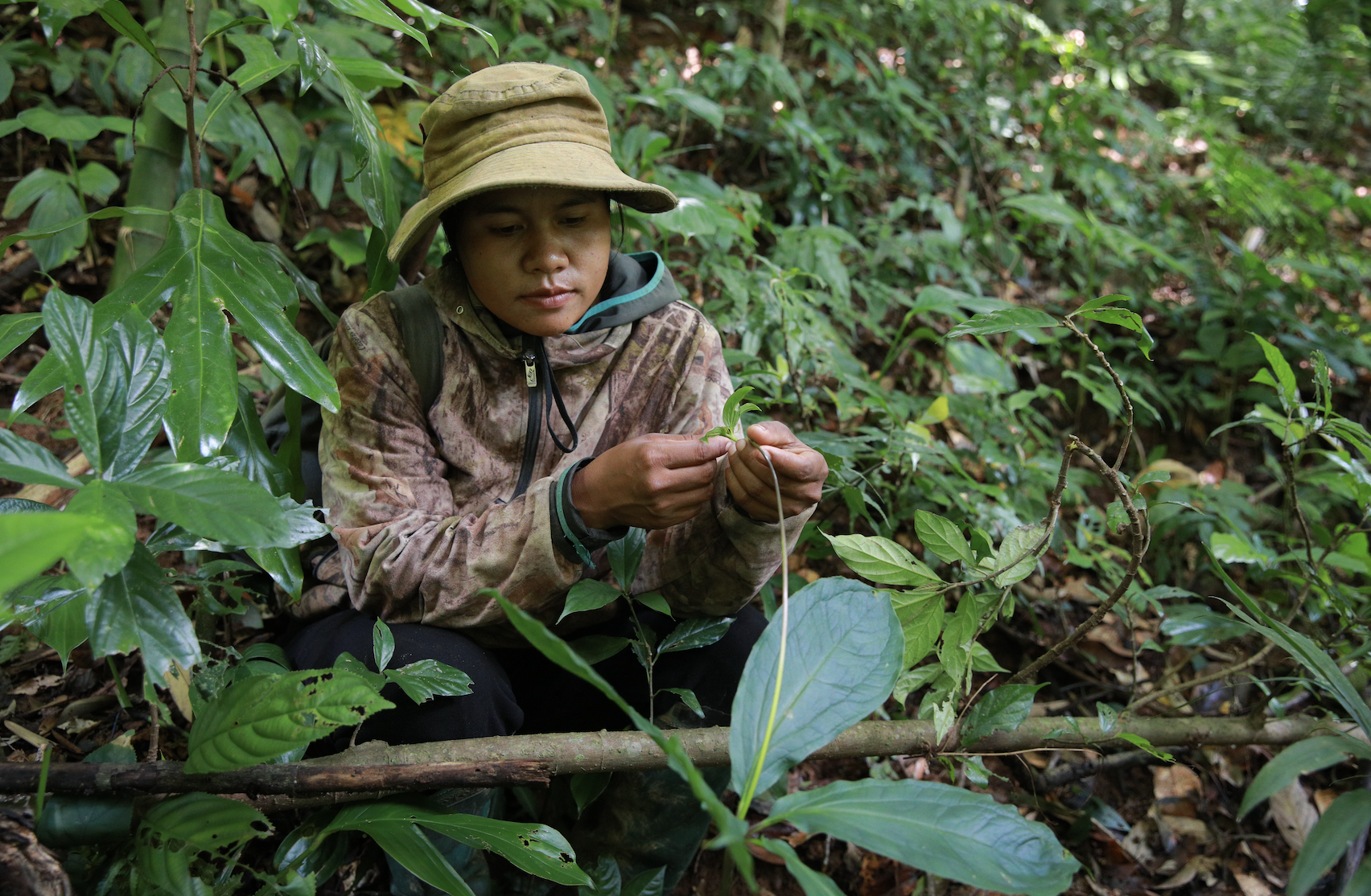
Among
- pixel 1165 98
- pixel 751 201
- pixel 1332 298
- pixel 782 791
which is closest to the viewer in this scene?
pixel 782 791

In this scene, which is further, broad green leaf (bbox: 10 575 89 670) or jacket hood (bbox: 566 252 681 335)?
jacket hood (bbox: 566 252 681 335)

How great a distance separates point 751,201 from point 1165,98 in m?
5.26

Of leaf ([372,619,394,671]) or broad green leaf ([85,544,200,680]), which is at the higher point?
broad green leaf ([85,544,200,680])

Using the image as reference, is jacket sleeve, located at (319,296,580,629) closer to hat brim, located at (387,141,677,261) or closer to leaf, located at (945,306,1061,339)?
hat brim, located at (387,141,677,261)

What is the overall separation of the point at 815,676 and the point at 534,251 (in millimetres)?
944

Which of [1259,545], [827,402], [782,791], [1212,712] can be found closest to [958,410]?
[827,402]

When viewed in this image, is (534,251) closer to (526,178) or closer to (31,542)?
(526,178)

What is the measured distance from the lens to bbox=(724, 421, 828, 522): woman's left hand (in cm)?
143

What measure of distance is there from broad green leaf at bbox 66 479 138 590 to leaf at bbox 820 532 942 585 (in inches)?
39.9

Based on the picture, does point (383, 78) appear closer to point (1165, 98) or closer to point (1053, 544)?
point (1053, 544)

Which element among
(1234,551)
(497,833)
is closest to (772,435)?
(497,833)

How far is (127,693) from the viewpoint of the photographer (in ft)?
6.49

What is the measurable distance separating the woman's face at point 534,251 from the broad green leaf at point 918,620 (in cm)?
81

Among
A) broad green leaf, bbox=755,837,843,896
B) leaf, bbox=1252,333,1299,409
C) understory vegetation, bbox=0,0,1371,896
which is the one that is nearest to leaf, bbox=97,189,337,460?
understory vegetation, bbox=0,0,1371,896
